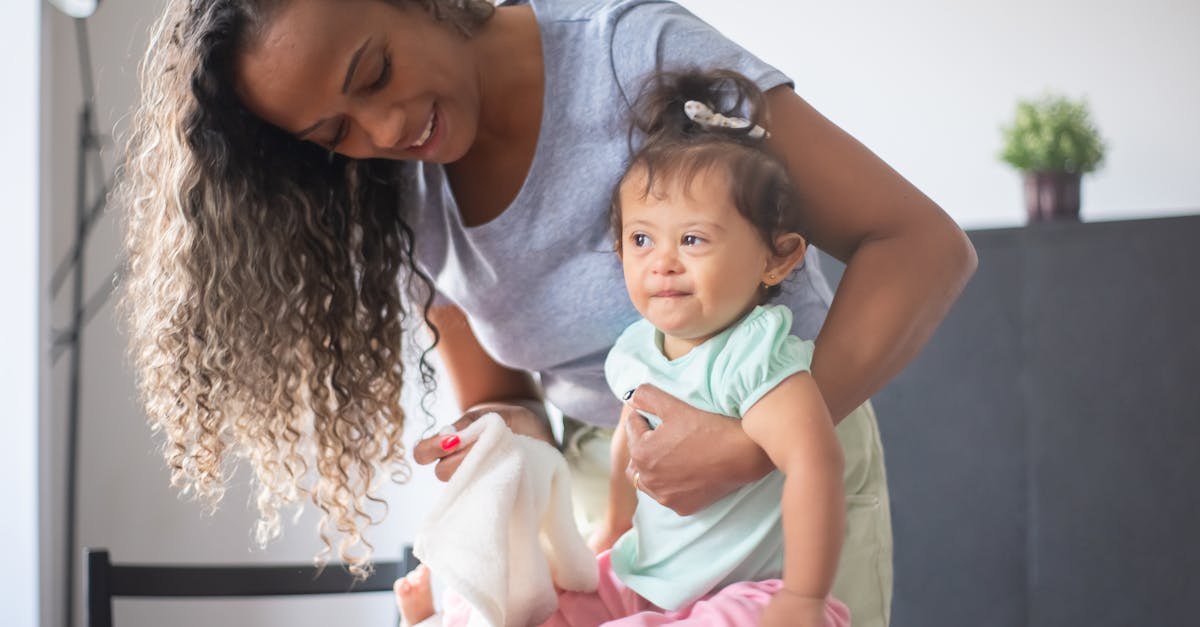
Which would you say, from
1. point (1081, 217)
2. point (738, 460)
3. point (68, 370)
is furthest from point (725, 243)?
point (68, 370)

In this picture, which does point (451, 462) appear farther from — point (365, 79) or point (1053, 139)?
point (1053, 139)

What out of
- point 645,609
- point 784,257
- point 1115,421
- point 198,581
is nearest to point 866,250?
point 784,257

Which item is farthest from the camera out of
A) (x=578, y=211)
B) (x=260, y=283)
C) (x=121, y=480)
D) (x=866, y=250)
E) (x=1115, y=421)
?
(x=121, y=480)

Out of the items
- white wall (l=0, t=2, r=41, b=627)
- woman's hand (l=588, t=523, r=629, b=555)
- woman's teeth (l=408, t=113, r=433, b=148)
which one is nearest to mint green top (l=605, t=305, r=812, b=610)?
woman's hand (l=588, t=523, r=629, b=555)

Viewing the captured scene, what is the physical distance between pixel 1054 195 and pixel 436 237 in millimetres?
1341

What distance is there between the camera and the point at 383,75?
852mm

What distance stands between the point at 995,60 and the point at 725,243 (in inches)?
66.4

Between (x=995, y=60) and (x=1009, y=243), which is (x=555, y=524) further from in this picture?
(x=995, y=60)

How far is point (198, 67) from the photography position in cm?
87

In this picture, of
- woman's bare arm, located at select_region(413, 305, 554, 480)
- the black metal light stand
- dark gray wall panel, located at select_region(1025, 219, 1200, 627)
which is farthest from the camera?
the black metal light stand

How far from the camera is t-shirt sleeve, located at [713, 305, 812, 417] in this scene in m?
0.69

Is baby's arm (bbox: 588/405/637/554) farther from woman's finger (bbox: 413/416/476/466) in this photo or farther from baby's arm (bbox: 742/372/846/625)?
baby's arm (bbox: 742/372/846/625)

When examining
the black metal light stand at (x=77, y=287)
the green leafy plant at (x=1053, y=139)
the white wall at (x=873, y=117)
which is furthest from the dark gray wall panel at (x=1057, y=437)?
the black metal light stand at (x=77, y=287)

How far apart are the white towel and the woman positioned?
4 cm
